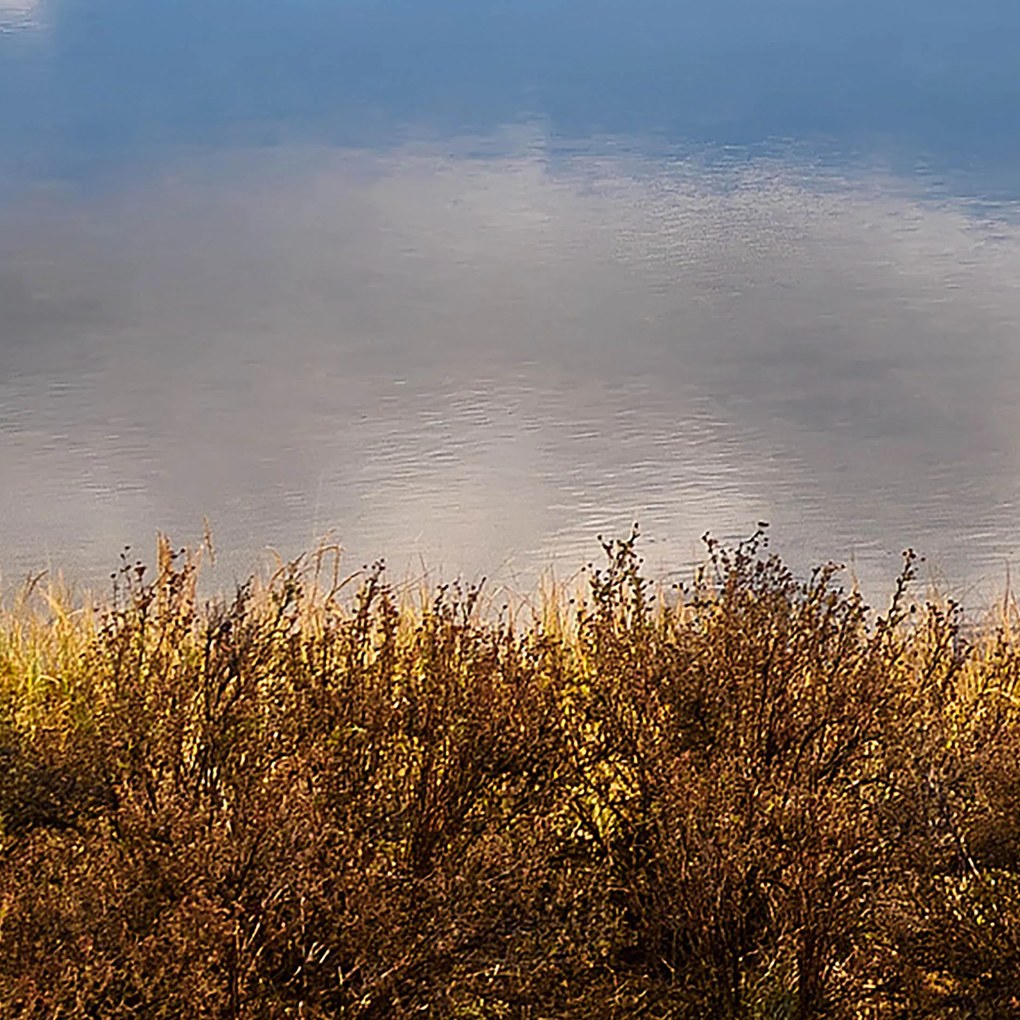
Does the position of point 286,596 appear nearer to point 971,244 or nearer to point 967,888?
point 967,888

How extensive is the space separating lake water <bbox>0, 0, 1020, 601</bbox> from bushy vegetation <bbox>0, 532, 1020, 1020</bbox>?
7.17 ft

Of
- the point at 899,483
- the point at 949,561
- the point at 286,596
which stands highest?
the point at 899,483

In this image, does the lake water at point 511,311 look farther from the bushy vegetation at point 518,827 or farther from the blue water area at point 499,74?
the bushy vegetation at point 518,827

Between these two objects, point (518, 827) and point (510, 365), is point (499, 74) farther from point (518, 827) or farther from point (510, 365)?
point (518, 827)

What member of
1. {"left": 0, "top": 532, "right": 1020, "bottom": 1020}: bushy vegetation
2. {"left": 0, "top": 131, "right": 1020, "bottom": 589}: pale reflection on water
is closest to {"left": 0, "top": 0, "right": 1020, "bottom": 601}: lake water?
{"left": 0, "top": 131, "right": 1020, "bottom": 589}: pale reflection on water

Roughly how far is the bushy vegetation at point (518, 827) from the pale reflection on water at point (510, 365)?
2231 mm

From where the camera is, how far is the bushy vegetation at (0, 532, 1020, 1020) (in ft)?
8.05

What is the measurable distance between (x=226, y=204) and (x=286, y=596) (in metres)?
7.80

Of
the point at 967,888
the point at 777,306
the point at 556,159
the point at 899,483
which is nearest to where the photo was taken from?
the point at 967,888

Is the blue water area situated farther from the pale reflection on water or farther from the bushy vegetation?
the bushy vegetation

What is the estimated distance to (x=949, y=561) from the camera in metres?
5.64

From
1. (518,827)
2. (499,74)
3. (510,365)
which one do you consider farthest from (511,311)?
(499,74)

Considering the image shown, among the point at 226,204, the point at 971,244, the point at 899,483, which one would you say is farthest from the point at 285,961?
the point at 226,204

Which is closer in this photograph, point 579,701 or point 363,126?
point 579,701
